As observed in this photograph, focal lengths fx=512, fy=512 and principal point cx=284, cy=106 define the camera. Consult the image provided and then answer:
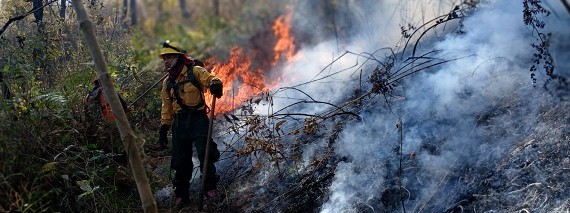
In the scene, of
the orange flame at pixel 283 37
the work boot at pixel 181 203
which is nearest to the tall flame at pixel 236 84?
the work boot at pixel 181 203

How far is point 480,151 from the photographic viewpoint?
4.53 m

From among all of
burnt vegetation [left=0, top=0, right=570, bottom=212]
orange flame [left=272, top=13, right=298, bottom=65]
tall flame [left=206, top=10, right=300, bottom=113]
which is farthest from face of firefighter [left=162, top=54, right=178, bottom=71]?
orange flame [left=272, top=13, right=298, bottom=65]

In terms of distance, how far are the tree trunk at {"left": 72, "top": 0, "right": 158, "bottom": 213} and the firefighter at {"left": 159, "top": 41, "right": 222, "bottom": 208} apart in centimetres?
157

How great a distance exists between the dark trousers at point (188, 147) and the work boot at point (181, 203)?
0.13ft

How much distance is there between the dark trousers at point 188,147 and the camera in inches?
221

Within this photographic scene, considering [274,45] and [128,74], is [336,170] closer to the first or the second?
[128,74]

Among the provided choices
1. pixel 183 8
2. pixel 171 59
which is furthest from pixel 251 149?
pixel 183 8

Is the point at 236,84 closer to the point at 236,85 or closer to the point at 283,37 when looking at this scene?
the point at 236,85

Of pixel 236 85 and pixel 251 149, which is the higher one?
pixel 236 85

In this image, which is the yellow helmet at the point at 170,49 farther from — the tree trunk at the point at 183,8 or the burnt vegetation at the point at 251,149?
the tree trunk at the point at 183,8

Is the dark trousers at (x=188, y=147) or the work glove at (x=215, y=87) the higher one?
the work glove at (x=215, y=87)

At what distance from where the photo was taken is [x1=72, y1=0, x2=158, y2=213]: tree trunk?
3617mm

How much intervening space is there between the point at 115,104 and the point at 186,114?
1883 mm

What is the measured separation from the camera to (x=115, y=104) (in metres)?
3.77
